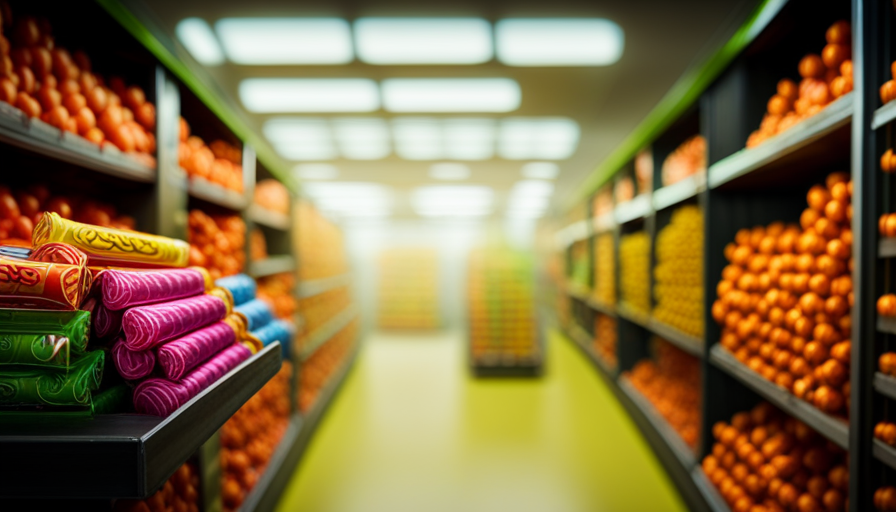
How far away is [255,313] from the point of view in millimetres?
1746

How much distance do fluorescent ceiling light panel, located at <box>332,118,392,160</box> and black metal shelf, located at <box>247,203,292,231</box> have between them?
5.72 feet

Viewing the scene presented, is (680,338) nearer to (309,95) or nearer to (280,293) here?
(280,293)

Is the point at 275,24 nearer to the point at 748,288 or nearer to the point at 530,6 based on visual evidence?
the point at 530,6

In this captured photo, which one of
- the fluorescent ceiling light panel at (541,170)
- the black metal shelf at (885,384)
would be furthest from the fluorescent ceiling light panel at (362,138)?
the black metal shelf at (885,384)

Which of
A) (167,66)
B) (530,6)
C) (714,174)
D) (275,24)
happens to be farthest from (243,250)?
(714,174)

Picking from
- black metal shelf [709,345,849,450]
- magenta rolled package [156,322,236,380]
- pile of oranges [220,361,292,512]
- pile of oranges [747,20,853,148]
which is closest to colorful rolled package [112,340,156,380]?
magenta rolled package [156,322,236,380]

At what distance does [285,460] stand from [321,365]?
6.48ft

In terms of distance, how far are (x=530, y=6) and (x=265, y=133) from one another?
3.86 m

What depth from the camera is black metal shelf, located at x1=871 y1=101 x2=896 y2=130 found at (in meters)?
1.37

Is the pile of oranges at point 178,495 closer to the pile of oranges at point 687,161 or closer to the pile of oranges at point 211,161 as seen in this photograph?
the pile of oranges at point 211,161

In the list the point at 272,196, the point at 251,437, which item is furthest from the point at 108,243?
the point at 272,196

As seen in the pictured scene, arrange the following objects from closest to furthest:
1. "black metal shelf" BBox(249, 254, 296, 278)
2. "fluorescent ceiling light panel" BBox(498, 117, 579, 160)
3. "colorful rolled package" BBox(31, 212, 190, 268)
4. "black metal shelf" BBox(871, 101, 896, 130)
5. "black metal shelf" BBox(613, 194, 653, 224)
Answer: "colorful rolled package" BBox(31, 212, 190, 268) → "black metal shelf" BBox(871, 101, 896, 130) → "black metal shelf" BBox(249, 254, 296, 278) → "black metal shelf" BBox(613, 194, 653, 224) → "fluorescent ceiling light panel" BBox(498, 117, 579, 160)

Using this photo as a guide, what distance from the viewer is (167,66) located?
6.47 feet

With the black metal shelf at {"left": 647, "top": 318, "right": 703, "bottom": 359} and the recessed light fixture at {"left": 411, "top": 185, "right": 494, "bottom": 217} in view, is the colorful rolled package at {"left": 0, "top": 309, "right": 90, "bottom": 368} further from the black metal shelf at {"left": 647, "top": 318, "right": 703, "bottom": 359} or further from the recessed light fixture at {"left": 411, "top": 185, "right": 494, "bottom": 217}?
the recessed light fixture at {"left": 411, "top": 185, "right": 494, "bottom": 217}
